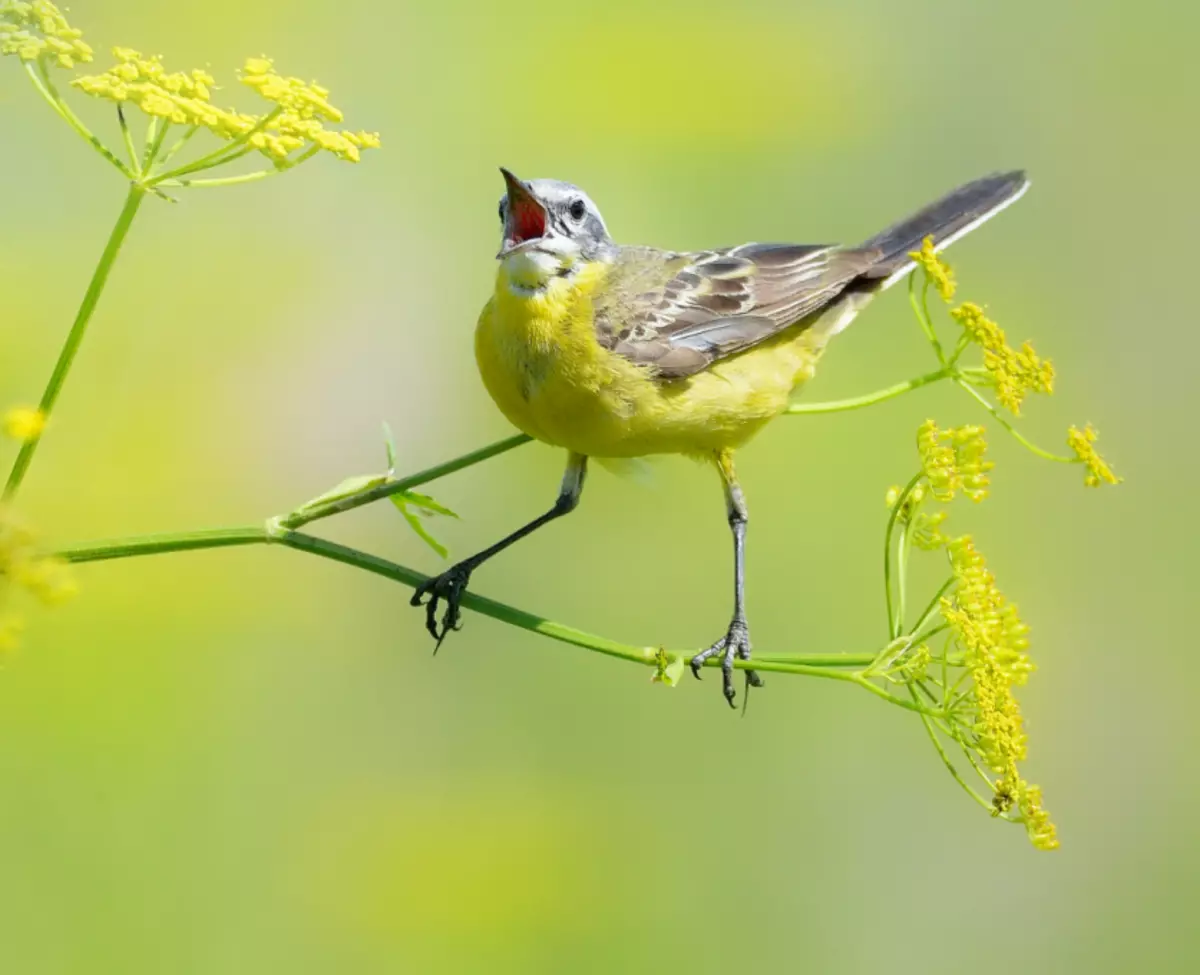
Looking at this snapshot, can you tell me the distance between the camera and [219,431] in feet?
17.8

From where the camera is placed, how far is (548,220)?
2.82 meters

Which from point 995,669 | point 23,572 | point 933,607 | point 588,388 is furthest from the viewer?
point 588,388

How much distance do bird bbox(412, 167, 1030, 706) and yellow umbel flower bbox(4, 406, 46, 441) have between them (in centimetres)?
150

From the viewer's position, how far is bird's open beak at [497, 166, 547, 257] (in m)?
2.72

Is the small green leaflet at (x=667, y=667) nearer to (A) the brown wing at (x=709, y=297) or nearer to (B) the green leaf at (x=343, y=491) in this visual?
(B) the green leaf at (x=343, y=491)

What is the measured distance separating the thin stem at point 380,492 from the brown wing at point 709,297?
976 mm

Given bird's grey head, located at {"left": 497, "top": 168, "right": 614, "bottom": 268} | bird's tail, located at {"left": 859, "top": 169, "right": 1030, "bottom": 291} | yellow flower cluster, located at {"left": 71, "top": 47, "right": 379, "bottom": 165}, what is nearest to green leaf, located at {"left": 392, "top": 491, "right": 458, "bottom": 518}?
yellow flower cluster, located at {"left": 71, "top": 47, "right": 379, "bottom": 165}

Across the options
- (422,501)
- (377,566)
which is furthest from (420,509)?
(377,566)

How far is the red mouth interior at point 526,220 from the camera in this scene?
9.07 ft

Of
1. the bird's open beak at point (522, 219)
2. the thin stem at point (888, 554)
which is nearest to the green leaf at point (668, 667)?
the thin stem at point (888, 554)

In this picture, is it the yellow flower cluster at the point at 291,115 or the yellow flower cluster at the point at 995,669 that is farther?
the yellow flower cluster at the point at 995,669

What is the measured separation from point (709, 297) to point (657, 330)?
27 centimetres

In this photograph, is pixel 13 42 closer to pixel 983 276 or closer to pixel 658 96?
pixel 658 96

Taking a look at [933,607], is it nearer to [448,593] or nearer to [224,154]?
[224,154]
